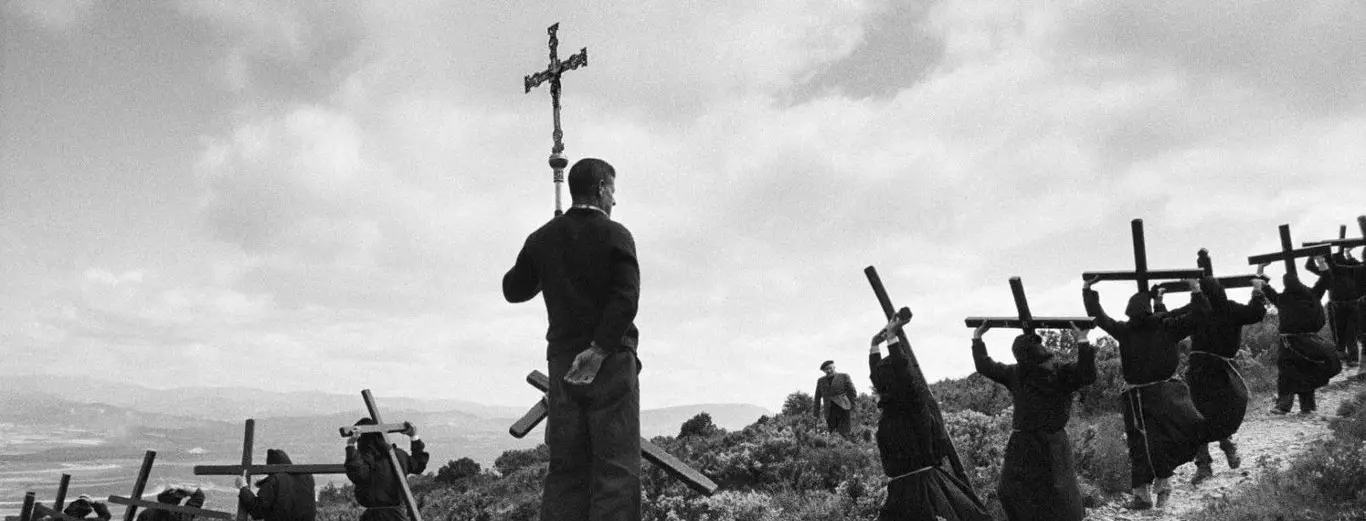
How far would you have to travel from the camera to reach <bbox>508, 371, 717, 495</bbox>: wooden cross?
5137 millimetres

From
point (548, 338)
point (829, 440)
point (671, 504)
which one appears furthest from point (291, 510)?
point (829, 440)

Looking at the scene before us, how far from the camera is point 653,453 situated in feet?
17.1

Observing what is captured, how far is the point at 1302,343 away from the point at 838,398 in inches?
271

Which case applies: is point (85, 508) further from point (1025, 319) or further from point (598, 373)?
point (1025, 319)

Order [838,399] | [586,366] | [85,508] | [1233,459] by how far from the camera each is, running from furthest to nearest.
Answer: [838,399] → [85,508] → [1233,459] → [586,366]

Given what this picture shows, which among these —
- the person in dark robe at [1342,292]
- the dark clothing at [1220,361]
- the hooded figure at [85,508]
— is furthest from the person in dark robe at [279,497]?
the person in dark robe at [1342,292]

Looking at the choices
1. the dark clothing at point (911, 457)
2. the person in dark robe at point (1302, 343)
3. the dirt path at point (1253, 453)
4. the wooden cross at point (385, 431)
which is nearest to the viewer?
the dark clothing at point (911, 457)

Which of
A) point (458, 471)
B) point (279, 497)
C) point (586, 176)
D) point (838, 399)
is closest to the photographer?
point (586, 176)

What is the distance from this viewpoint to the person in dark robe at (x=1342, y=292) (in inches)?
523

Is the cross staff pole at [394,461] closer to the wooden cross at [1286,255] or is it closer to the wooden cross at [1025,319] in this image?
the wooden cross at [1025,319]

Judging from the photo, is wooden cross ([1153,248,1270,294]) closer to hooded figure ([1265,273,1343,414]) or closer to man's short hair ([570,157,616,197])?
hooded figure ([1265,273,1343,414])

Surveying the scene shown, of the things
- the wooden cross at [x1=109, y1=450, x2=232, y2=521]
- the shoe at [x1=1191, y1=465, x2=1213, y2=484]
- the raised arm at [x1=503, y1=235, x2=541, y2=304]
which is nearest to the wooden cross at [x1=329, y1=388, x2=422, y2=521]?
the wooden cross at [x1=109, y1=450, x2=232, y2=521]

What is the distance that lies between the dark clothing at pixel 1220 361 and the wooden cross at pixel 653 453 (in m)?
6.73

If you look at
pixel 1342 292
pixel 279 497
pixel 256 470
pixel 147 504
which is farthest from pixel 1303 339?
pixel 147 504
